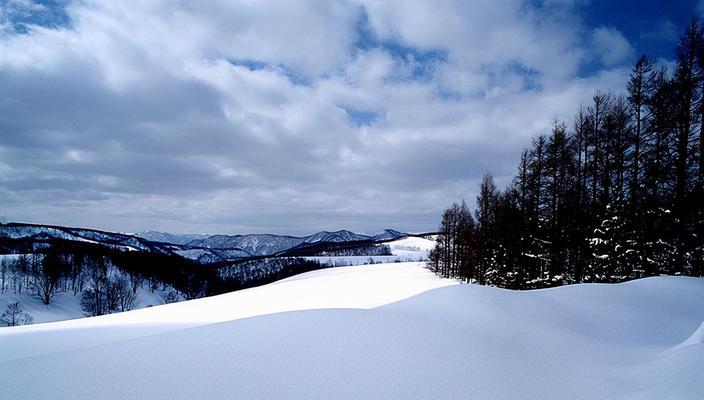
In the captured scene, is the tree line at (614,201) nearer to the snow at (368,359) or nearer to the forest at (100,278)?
the snow at (368,359)

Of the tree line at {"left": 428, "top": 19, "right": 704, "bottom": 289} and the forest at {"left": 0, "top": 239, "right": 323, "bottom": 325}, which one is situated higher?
the tree line at {"left": 428, "top": 19, "right": 704, "bottom": 289}

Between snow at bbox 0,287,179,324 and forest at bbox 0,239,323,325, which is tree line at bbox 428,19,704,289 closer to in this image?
forest at bbox 0,239,323,325

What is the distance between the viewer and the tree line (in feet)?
41.8

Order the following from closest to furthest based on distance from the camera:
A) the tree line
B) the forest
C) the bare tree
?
the tree line < the bare tree < the forest

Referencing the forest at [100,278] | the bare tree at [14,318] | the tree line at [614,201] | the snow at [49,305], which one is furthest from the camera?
the forest at [100,278]

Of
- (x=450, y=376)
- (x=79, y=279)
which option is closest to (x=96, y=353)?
(x=450, y=376)

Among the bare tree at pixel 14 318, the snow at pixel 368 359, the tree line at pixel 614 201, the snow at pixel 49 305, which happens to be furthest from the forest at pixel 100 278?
the tree line at pixel 614 201

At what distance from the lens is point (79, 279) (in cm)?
7856

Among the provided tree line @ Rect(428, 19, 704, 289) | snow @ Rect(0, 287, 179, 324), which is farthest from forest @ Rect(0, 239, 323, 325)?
tree line @ Rect(428, 19, 704, 289)

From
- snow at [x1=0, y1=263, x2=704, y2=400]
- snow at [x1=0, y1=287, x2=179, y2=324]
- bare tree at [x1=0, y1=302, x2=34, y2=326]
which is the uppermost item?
snow at [x1=0, y1=263, x2=704, y2=400]

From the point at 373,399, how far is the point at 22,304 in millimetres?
91638

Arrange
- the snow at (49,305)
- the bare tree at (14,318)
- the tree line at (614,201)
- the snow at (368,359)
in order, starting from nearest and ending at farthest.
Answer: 1. the snow at (368,359)
2. the tree line at (614,201)
3. the bare tree at (14,318)
4. the snow at (49,305)

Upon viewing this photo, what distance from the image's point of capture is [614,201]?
15094 millimetres

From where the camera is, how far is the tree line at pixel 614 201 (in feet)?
41.8
